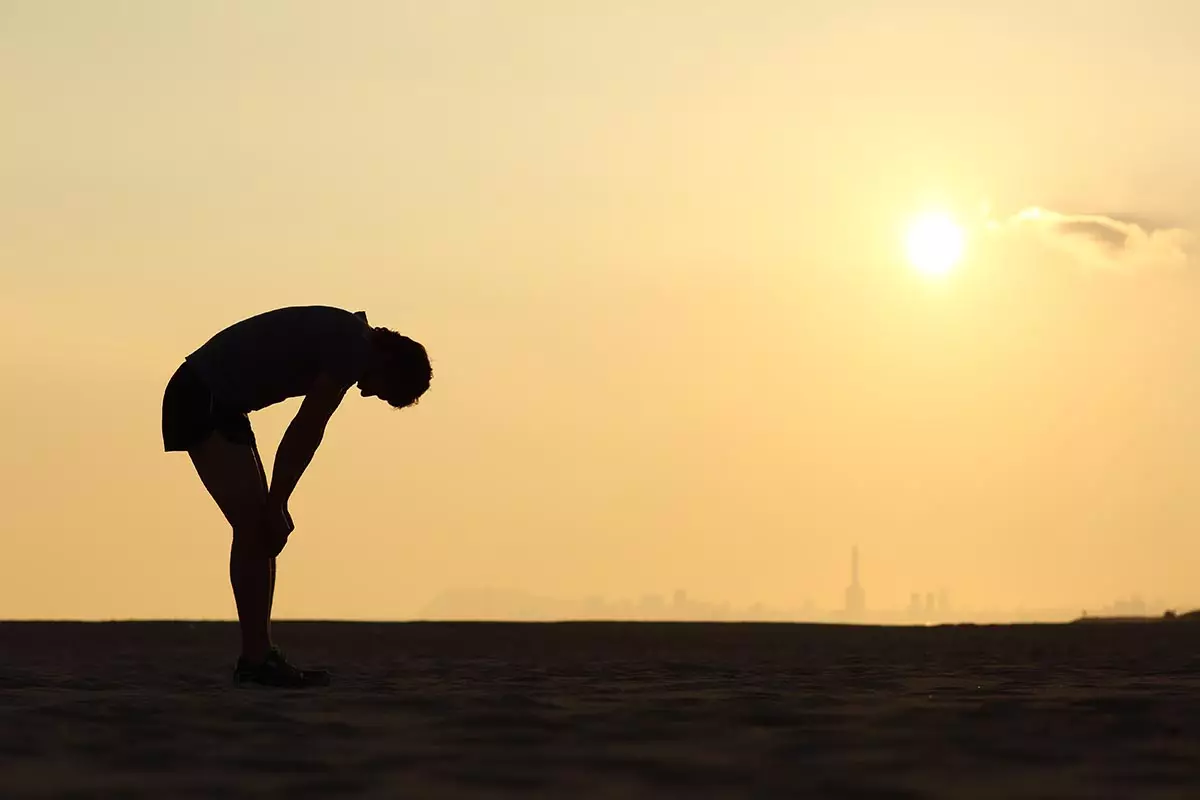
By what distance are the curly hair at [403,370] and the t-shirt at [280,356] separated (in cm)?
9

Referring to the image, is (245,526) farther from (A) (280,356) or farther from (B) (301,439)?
(A) (280,356)

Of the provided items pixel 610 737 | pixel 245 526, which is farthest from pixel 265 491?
pixel 610 737

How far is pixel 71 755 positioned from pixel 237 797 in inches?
37.2

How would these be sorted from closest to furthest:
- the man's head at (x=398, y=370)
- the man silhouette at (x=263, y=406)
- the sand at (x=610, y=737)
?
the sand at (x=610, y=737) < the man silhouette at (x=263, y=406) < the man's head at (x=398, y=370)

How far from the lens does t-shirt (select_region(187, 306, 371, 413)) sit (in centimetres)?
693

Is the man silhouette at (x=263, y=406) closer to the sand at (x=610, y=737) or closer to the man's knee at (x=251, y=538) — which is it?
the man's knee at (x=251, y=538)

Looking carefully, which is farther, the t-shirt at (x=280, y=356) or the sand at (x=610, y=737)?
the t-shirt at (x=280, y=356)

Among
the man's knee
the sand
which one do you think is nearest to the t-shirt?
the man's knee

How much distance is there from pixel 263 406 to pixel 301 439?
1.03 feet

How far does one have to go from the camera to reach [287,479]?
22.5 feet

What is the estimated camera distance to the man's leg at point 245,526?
683 cm

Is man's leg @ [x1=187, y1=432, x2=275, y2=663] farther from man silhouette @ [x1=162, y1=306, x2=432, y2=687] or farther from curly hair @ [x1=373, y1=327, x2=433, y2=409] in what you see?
curly hair @ [x1=373, y1=327, x2=433, y2=409]

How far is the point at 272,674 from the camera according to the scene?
677 cm

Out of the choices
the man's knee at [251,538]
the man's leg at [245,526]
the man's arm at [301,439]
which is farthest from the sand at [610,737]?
the man's arm at [301,439]
